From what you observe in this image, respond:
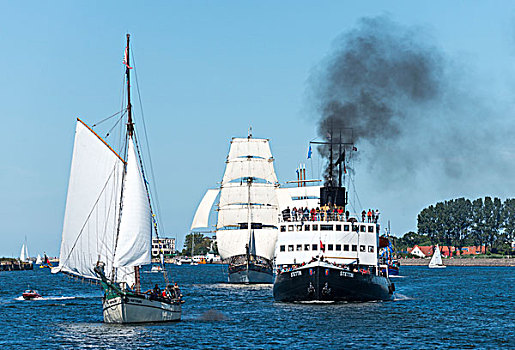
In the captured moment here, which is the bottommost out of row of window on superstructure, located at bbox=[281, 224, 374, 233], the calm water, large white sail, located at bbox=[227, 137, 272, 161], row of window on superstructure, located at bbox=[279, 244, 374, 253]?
the calm water

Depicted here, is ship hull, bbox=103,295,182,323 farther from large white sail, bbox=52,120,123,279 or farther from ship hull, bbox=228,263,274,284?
ship hull, bbox=228,263,274,284

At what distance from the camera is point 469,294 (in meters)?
93.9

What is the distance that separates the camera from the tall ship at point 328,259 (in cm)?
6631

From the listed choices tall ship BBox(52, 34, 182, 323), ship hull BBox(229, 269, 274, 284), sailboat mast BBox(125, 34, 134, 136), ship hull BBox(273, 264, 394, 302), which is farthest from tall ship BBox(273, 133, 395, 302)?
ship hull BBox(229, 269, 274, 284)

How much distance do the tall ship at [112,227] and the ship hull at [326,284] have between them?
15988 millimetres

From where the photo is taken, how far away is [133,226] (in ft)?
164

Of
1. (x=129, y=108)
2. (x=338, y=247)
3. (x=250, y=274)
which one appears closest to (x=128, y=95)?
(x=129, y=108)

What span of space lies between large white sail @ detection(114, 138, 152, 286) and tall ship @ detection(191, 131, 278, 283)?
84.4m

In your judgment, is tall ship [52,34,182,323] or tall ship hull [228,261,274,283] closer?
tall ship [52,34,182,323]

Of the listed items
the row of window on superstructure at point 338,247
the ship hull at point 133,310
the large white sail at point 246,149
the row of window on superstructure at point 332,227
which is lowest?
the ship hull at point 133,310

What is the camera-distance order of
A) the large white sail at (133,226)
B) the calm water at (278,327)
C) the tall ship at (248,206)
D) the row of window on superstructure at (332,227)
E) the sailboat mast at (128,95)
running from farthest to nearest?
the tall ship at (248,206) → the row of window on superstructure at (332,227) → the sailboat mast at (128,95) → the large white sail at (133,226) → the calm water at (278,327)

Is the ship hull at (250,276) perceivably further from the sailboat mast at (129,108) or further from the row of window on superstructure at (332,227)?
the sailboat mast at (129,108)

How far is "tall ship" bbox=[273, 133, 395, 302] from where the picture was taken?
66.3m

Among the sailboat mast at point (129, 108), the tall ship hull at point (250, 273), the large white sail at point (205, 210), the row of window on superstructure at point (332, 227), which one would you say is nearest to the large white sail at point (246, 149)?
the large white sail at point (205, 210)
